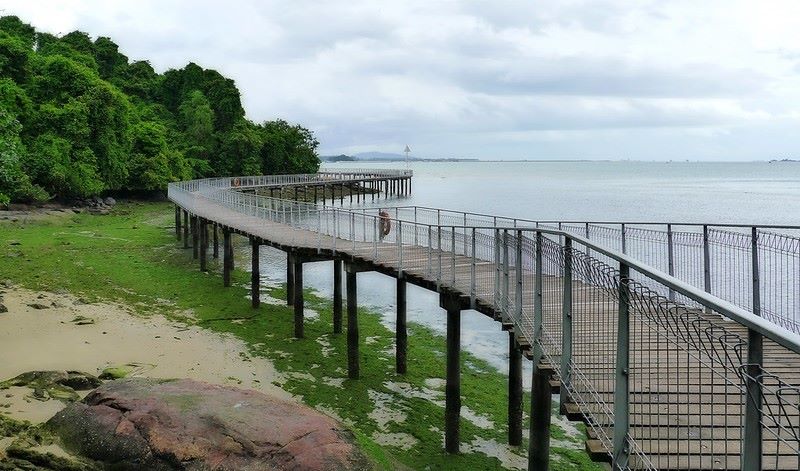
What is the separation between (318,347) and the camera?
1858 centimetres

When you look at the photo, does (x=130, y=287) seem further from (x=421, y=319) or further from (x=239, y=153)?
(x=239, y=153)

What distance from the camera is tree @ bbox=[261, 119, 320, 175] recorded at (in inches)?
3103

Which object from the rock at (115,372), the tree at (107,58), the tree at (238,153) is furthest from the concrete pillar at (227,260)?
the tree at (107,58)

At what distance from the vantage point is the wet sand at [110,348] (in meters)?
14.7

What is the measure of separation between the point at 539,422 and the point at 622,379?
5.43 meters

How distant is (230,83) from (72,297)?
6297cm

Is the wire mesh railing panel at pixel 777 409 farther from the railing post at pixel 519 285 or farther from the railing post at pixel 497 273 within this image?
the railing post at pixel 497 273

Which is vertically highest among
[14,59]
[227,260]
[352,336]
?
[14,59]

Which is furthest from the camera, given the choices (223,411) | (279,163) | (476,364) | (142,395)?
(279,163)

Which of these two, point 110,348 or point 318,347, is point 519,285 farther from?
point 110,348

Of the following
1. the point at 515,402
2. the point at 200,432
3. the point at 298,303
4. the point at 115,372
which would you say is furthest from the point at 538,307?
the point at 298,303

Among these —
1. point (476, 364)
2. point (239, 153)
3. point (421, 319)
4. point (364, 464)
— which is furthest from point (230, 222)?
point (239, 153)

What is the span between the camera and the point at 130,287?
24.3 m

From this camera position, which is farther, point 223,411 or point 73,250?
point 73,250
